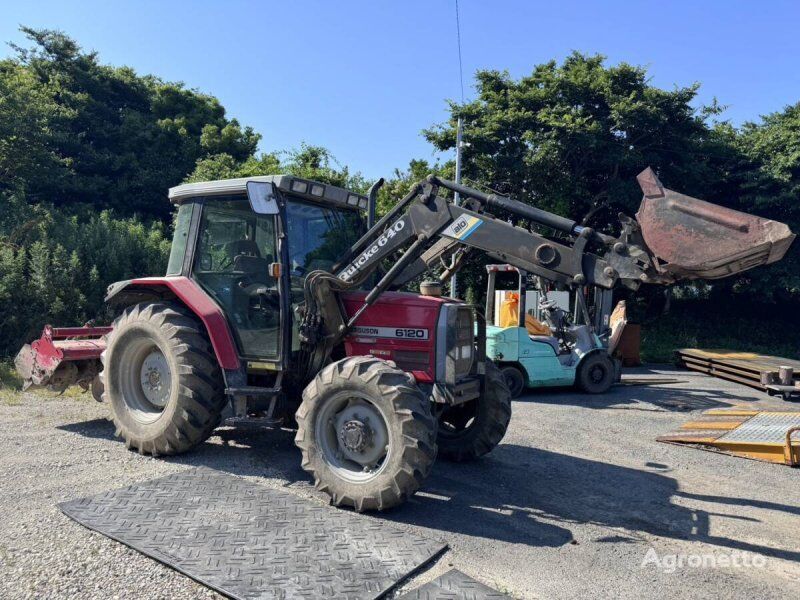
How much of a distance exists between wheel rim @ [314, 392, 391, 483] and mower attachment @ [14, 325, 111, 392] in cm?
358

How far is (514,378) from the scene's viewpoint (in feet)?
33.9

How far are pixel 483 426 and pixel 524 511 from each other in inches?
45.9

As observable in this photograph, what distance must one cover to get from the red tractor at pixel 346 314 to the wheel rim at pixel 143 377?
0.02m

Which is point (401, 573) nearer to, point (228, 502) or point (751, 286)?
point (228, 502)

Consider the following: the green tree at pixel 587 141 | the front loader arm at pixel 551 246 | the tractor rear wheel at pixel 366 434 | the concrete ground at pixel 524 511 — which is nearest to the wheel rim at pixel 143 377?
the concrete ground at pixel 524 511

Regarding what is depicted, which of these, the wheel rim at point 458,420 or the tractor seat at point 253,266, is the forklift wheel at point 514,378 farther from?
the tractor seat at point 253,266

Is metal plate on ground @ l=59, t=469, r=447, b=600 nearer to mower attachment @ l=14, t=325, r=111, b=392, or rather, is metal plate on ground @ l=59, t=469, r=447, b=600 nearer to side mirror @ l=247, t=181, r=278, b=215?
side mirror @ l=247, t=181, r=278, b=215

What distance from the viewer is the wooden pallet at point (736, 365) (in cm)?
1191

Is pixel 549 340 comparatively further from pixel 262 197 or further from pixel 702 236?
pixel 262 197

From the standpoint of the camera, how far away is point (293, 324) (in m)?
5.36

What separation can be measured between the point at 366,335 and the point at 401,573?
2.24 m

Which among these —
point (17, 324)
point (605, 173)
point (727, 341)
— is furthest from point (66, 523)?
point (727, 341)

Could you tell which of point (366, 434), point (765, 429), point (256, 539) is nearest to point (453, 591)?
point (256, 539)

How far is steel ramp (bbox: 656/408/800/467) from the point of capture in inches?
252
